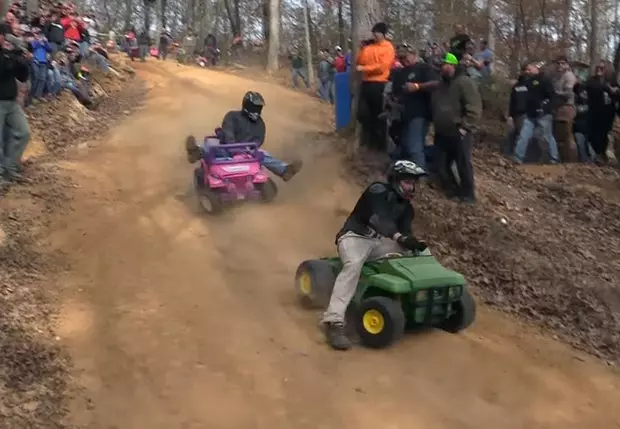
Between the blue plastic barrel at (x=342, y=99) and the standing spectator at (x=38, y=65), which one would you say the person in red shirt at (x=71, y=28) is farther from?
the blue plastic barrel at (x=342, y=99)

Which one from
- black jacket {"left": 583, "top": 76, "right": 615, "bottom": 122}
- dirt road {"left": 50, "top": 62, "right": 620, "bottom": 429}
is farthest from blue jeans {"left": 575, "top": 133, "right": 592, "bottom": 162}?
dirt road {"left": 50, "top": 62, "right": 620, "bottom": 429}

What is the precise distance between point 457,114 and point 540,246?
2086 mm

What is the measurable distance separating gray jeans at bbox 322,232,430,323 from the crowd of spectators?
5637 millimetres

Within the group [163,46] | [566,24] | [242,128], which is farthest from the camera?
[163,46]

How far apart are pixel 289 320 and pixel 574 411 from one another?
2.70m

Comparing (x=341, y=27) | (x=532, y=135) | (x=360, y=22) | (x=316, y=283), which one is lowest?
(x=316, y=283)

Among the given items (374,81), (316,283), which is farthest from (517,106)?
(316,283)

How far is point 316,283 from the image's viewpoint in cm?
740

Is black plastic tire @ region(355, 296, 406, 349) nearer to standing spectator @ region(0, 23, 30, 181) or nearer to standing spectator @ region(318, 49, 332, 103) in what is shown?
standing spectator @ region(0, 23, 30, 181)

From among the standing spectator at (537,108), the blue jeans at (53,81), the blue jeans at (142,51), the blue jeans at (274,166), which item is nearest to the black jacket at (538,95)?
the standing spectator at (537,108)

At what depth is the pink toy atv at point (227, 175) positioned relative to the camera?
403 inches

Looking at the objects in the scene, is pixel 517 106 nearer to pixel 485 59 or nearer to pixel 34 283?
pixel 485 59

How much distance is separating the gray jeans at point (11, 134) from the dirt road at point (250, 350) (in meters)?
1.02

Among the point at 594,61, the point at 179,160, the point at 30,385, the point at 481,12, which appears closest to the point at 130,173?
the point at 179,160
